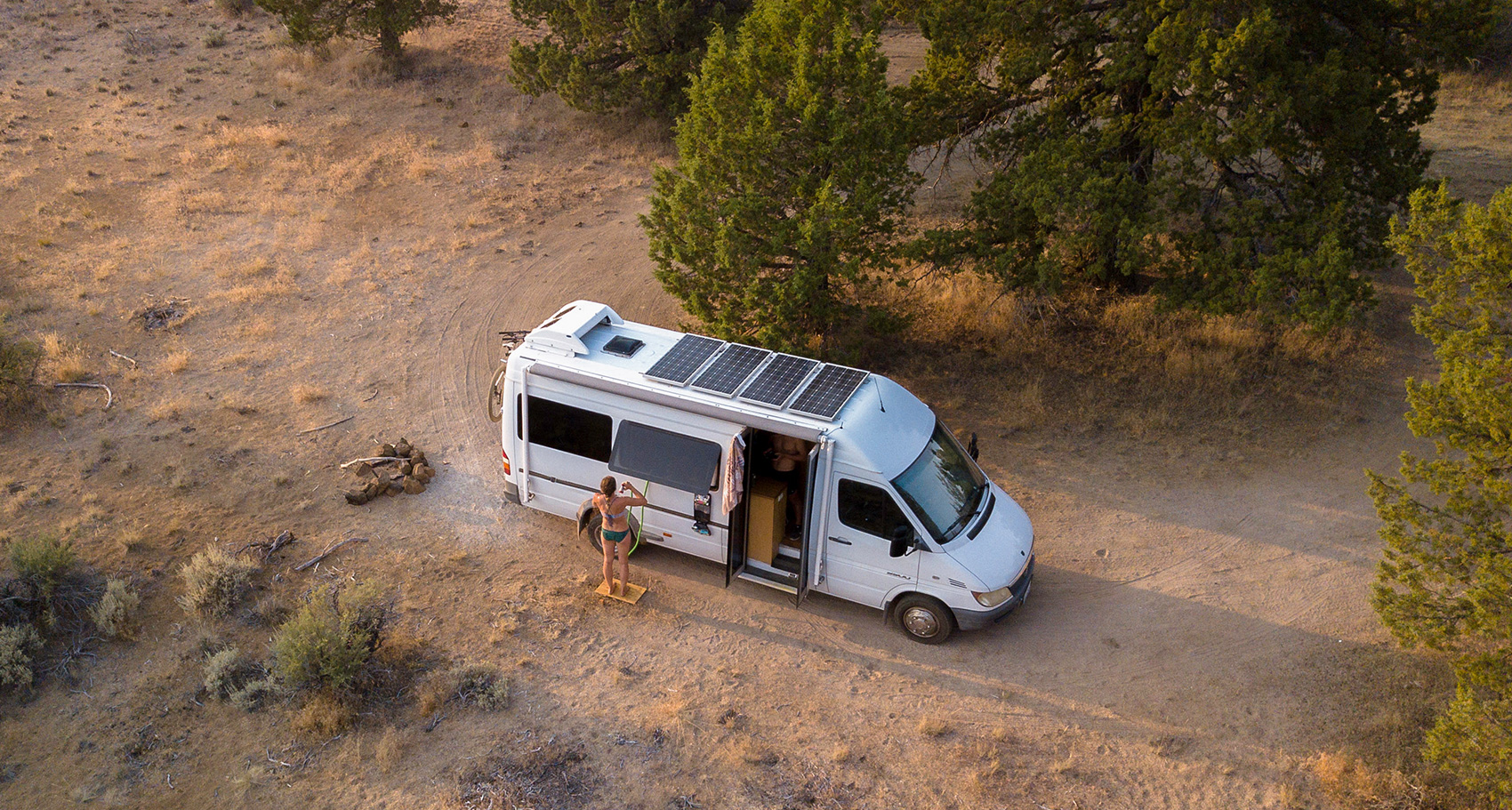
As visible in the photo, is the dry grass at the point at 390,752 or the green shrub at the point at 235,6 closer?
the dry grass at the point at 390,752

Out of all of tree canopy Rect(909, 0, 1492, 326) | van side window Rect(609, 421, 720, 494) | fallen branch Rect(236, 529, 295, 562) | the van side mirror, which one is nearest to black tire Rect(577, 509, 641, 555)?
van side window Rect(609, 421, 720, 494)

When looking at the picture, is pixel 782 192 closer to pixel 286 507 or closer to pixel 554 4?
pixel 286 507

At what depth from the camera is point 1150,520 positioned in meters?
12.0

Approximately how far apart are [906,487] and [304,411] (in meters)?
8.65

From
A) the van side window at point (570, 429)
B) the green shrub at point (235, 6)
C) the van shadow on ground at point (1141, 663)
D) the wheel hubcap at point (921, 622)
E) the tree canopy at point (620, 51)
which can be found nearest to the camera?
the van shadow on ground at point (1141, 663)

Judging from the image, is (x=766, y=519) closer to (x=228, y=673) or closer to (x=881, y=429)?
(x=881, y=429)

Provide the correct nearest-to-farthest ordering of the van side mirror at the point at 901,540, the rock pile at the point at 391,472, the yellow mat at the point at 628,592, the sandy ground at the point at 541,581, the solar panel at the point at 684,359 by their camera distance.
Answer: the sandy ground at the point at 541,581, the van side mirror at the point at 901,540, the solar panel at the point at 684,359, the yellow mat at the point at 628,592, the rock pile at the point at 391,472

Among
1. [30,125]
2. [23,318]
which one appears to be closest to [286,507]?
[23,318]

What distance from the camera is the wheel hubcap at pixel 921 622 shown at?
391 inches

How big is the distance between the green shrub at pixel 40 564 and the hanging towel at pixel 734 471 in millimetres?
6891

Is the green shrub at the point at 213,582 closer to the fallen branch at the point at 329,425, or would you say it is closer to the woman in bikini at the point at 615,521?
the fallen branch at the point at 329,425

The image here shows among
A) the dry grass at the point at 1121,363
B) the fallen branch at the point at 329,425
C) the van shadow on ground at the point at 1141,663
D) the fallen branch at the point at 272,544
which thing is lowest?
the van shadow on ground at the point at 1141,663

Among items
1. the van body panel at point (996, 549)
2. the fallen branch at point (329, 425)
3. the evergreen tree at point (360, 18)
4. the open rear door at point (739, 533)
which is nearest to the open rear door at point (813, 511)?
the open rear door at point (739, 533)

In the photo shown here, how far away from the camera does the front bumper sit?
9.70 metres
